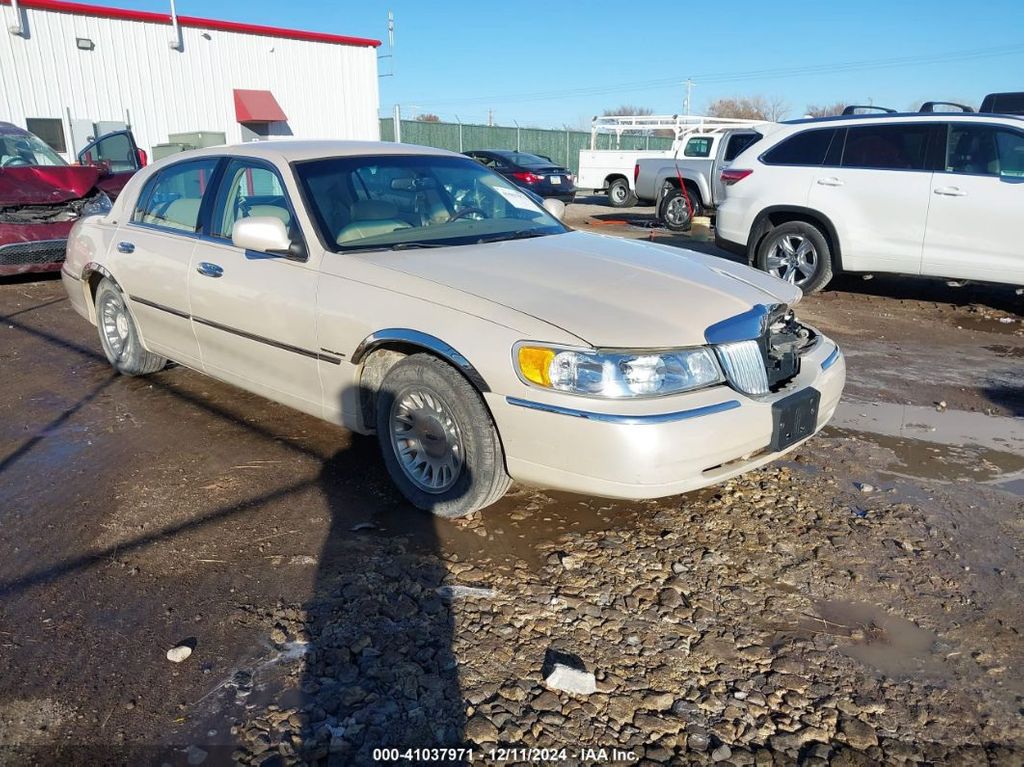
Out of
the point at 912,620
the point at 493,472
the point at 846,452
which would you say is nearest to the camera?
the point at 912,620

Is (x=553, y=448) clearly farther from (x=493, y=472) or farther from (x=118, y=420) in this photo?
(x=118, y=420)

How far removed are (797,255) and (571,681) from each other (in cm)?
699

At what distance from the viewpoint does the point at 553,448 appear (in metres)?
3.03

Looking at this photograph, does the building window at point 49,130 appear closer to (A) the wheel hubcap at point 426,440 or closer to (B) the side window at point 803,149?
(B) the side window at point 803,149

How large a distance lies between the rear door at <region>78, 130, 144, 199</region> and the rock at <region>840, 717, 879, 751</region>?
1088 centimetres

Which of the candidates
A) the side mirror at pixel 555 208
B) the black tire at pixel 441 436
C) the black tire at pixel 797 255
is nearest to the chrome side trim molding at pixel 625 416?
the black tire at pixel 441 436

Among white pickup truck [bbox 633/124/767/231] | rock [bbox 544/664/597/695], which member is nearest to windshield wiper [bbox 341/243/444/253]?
rock [bbox 544/664/597/695]

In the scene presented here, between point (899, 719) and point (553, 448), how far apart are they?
4.66 ft

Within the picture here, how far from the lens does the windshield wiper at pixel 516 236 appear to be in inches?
162

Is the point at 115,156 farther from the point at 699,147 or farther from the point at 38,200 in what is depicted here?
the point at 699,147

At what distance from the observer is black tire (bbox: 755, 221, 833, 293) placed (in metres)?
8.20

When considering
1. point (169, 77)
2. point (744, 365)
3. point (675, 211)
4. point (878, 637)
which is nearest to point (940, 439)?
point (744, 365)

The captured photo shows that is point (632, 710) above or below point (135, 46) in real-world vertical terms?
below

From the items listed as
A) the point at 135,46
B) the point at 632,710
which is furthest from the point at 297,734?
the point at 135,46
